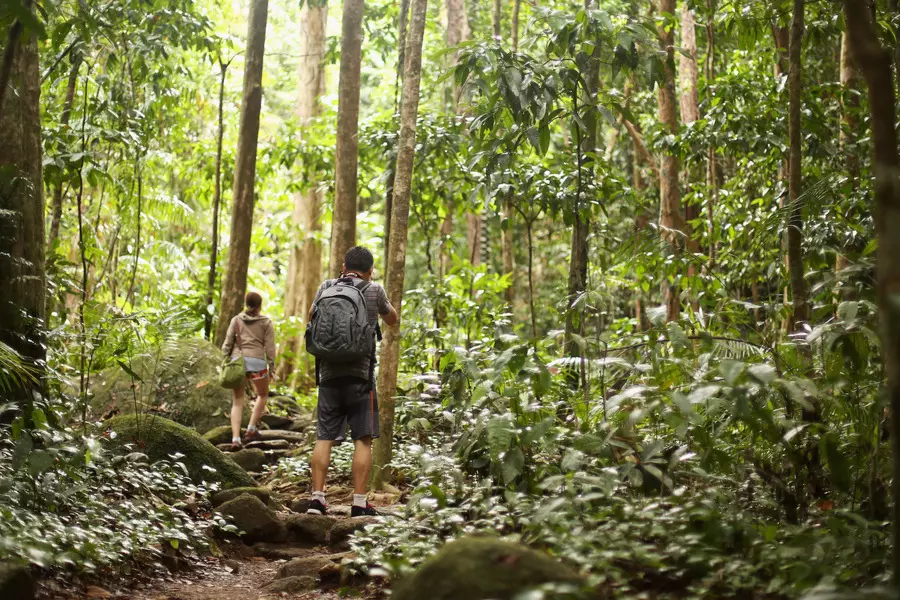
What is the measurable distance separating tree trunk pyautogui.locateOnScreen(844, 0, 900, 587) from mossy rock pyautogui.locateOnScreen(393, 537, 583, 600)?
46.4 inches

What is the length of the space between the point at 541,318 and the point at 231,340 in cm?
1624

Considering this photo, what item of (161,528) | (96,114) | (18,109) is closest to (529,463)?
(161,528)

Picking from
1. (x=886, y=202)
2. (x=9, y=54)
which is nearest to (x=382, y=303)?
(x=9, y=54)

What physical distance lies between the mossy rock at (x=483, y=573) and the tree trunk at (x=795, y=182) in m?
3.03

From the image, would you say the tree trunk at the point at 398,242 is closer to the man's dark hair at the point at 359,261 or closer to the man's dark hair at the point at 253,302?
the man's dark hair at the point at 359,261

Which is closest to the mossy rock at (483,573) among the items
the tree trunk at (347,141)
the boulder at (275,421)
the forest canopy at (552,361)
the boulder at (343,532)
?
the forest canopy at (552,361)

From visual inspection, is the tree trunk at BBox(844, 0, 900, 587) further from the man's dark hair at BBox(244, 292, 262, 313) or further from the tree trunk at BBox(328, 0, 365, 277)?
the man's dark hair at BBox(244, 292, 262, 313)

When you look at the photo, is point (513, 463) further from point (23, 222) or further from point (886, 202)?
point (23, 222)

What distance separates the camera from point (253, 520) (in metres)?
5.88

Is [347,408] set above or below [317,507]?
above

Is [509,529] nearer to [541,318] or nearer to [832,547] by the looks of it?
[832,547]

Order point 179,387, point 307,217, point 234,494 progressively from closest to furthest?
point 234,494 < point 179,387 < point 307,217

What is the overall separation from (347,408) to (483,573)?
3785 mm

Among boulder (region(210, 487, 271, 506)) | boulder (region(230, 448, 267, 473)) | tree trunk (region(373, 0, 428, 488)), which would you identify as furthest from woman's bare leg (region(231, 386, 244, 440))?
boulder (region(210, 487, 271, 506))
